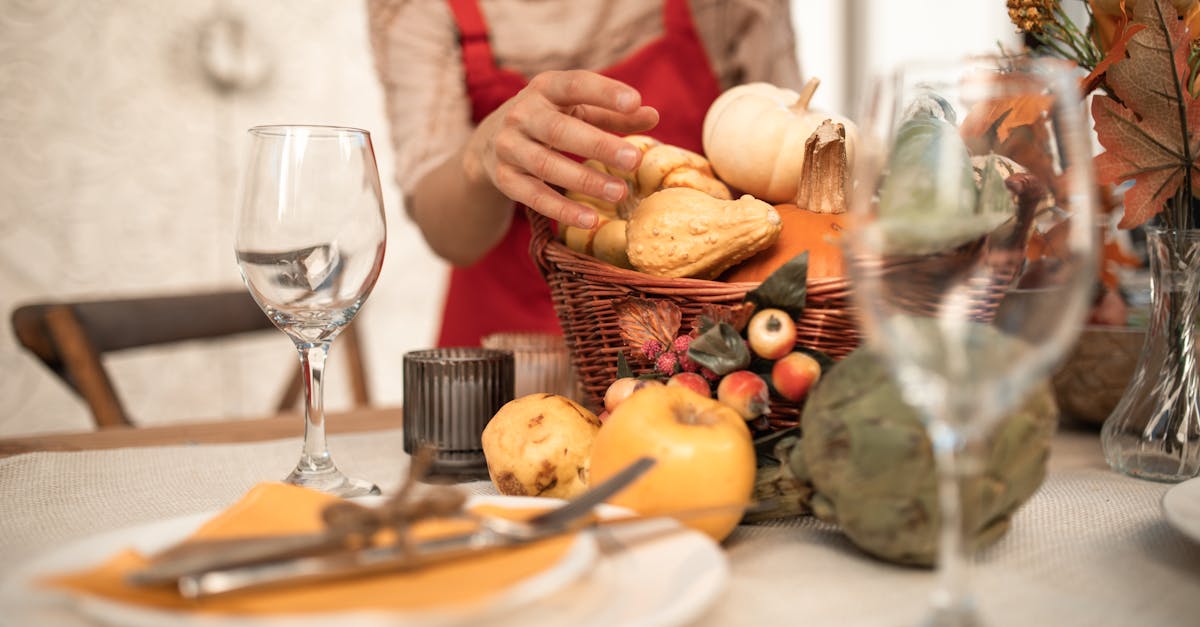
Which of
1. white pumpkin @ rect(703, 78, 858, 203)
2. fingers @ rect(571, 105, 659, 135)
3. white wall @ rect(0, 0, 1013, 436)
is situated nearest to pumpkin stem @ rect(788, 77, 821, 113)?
white pumpkin @ rect(703, 78, 858, 203)

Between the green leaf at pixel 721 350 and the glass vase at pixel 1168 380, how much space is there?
12.2 inches

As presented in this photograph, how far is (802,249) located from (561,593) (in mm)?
297

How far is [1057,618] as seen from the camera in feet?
1.27

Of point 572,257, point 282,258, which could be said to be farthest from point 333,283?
point 572,257

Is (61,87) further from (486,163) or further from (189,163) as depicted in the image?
(486,163)

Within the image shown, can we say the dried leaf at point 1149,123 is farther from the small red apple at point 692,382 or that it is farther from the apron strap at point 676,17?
the apron strap at point 676,17

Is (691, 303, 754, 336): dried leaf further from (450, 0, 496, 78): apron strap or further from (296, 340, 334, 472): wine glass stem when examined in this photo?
(450, 0, 496, 78): apron strap

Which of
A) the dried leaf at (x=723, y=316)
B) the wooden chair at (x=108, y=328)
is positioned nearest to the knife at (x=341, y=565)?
the dried leaf at (x=723, y=316)

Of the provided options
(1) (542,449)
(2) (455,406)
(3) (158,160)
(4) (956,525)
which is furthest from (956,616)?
(3) (158,160)

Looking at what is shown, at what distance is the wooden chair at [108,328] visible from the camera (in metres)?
0.99

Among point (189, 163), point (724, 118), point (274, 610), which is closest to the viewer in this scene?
point (274, 610)

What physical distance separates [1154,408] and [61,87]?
218 centimetres

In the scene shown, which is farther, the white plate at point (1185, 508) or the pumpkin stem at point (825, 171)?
the pumpkin stem at point (825, 171)

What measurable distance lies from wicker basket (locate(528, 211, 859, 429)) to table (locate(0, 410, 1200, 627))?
10 cm
